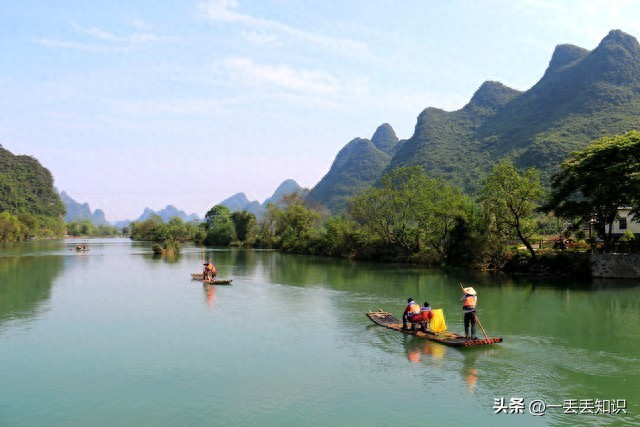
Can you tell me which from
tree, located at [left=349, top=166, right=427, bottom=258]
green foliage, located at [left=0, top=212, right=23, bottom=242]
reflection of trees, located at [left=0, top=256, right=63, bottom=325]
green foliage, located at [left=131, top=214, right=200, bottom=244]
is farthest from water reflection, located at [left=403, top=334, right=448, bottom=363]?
green foliage, located at [left=0, top=212, right=23, bottom=242]

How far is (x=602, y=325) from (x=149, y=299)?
22807 millimetres

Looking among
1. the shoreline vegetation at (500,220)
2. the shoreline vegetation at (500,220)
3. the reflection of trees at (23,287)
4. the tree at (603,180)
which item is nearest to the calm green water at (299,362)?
the reflection of trees at (23,287)

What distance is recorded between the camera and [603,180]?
106 feet

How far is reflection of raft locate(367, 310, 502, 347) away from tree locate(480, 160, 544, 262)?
2370cm

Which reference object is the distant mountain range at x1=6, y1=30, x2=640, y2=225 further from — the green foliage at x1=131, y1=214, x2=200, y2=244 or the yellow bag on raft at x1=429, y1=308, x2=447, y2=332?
the yellow bag on raft at x1=429, y1=308, x2=447, y2=332

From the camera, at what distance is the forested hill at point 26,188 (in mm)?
140625

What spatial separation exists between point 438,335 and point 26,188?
173 meters

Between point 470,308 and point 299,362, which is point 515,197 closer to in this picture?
point 470,308

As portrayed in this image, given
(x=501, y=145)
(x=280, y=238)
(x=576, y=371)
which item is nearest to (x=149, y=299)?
(x=576, y=371)

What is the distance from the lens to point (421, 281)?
3494cm

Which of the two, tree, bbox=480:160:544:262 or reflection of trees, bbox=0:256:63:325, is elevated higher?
tree, bbox=480:160:544:262

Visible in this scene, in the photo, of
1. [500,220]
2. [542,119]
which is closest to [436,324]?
[500,220]

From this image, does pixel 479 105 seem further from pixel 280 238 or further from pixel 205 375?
pixel 205 375

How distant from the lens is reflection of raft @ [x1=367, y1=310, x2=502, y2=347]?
14.8 m
